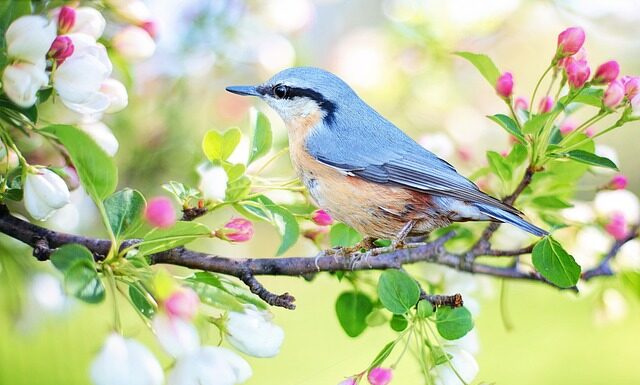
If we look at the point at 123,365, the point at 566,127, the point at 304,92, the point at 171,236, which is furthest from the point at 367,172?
the point at 123,365

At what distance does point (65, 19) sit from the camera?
30.0 inches

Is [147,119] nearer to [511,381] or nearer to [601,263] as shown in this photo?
[601,263]

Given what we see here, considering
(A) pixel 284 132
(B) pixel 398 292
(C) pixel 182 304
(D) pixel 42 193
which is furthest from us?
(A) pixel 284 132

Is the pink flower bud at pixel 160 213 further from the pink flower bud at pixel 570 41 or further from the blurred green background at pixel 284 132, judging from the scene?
the pink flower bud at pixel 570 41

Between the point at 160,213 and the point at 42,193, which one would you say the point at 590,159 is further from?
the point at 42,193

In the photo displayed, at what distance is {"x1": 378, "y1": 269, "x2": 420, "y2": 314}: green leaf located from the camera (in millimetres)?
861

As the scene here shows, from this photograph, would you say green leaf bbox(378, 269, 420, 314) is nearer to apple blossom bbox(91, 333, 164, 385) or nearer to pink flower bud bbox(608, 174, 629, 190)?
apple blossom bbox(91, 333, 164, 385)

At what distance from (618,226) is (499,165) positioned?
0.28 metres

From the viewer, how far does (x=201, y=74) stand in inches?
63.0

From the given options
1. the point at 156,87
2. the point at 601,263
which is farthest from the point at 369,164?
the point at 156,87

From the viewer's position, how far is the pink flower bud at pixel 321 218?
997 mm

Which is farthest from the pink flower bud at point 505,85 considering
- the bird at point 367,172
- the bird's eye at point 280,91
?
the bird's eye at point 280,91

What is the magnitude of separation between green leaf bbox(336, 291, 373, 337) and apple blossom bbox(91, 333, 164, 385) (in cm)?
35

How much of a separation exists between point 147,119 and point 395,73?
522mm
